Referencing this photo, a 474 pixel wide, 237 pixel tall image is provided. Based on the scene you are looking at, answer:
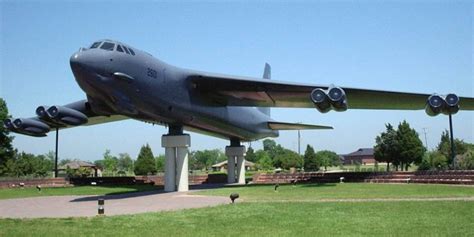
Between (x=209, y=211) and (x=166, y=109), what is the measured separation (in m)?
14.0

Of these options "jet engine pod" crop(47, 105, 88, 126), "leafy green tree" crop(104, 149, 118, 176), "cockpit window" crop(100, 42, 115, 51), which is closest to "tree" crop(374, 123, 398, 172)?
"jet engine pod" crop(47, 105, 88, 126)

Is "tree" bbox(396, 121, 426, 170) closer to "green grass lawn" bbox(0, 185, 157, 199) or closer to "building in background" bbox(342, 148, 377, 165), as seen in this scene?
"green grass lawn" bbox(0, 185, 157, 199)

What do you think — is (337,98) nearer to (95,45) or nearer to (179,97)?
(179,97)

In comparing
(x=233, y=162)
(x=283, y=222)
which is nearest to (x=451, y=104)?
(x=283, y=222)

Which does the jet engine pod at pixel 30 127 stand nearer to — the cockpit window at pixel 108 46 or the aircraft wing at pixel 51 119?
the aircraft wing at pixel 51 119

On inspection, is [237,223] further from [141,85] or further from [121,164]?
[121,164]

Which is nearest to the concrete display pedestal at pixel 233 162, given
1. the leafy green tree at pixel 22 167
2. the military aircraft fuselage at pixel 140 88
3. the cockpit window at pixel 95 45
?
→ the military aircraft fuselage at pixel 140 88

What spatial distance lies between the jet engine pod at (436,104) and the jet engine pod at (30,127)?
27.2 m

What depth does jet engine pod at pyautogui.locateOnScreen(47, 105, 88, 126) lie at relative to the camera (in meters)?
32.9

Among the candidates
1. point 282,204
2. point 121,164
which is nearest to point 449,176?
point 282,204

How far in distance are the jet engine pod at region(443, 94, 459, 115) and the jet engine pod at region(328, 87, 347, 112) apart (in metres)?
6.70

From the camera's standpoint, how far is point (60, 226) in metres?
13.0

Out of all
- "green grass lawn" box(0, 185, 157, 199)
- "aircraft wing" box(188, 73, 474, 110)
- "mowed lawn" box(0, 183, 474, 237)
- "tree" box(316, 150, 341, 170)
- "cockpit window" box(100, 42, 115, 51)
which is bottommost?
"green grass lawn" box(0, 185, 157, 199)

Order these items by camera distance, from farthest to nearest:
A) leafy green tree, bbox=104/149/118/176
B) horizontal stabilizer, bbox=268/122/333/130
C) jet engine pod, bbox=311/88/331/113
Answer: leafy green tree, bbox=104/149/118/176, horizontal stabilizer, bbox=268/122/333/130, jet engine pod, bbox=311/88/331/113
